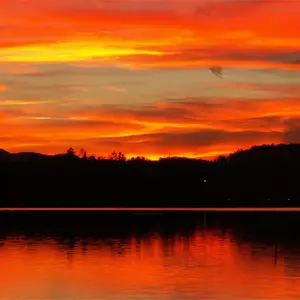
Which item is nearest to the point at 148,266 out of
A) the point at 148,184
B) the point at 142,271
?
the point at 142,271

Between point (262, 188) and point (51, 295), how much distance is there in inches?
6056

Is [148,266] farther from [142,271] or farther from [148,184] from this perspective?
[148,184]

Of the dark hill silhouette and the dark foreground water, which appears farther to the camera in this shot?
the dark hill silhouette

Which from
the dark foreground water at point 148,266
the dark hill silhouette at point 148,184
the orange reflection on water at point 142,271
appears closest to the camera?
the orange reflection on water at point 142,271

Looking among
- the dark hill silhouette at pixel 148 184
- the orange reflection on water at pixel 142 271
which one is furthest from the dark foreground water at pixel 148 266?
the dark hill silhouette at pixel 148 184

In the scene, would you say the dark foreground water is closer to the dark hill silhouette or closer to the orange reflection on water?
the orange reflection on water

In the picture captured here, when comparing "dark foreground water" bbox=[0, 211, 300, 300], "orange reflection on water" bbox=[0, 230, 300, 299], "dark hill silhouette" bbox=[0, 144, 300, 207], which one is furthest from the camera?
"dark hill silhouette" bbox=[0, 144, 300, 207]

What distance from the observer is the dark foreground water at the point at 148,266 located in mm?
Result: 31828

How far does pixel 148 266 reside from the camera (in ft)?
133

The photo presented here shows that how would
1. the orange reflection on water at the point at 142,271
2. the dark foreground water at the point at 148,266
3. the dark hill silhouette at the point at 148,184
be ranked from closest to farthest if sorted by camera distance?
1. the orange reflection on water at the point at 142,271
2. the dark foreground water at the point at 148,266
3. the dark hill silhouette at the point at 148,184

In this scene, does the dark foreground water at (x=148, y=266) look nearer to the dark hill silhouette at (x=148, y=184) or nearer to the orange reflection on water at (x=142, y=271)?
→ the orange reflection on water at (x=142, y=271)

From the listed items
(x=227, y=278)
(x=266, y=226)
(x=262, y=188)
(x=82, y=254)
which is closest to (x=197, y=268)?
(x=227, y=278)

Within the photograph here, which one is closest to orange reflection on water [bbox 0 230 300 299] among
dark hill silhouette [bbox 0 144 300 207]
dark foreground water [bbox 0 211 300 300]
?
dark foreground water [bbox 0 211 300 300]

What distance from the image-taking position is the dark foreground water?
31.8 meters
